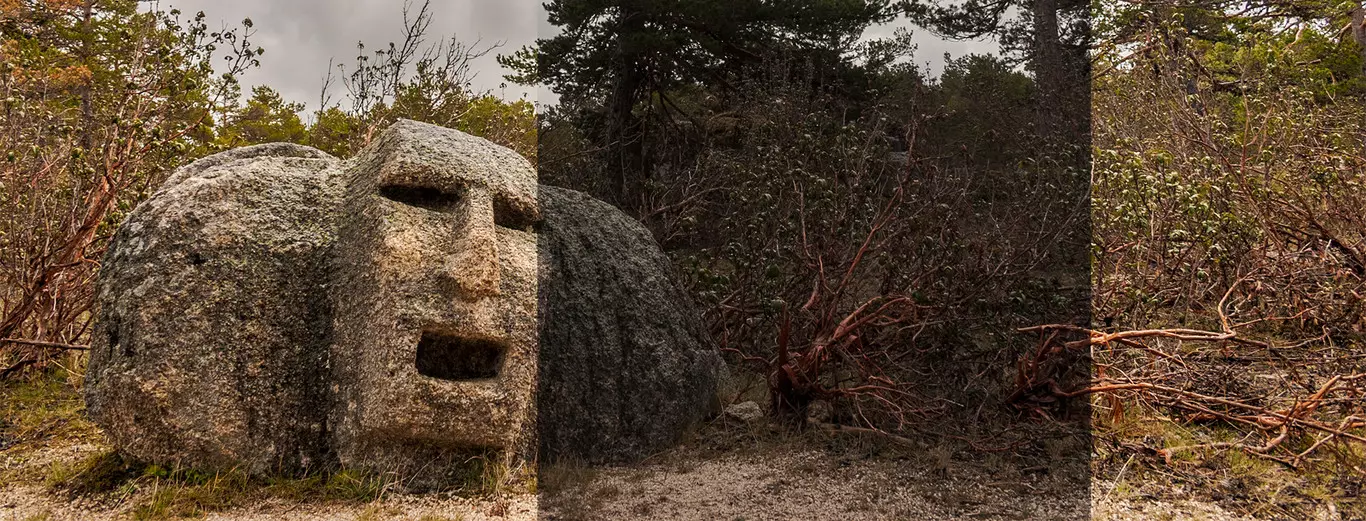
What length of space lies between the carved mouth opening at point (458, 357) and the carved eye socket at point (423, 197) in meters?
0.56

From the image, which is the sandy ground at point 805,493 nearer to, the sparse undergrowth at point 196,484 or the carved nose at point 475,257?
the sparse undergrowth at point 196,484

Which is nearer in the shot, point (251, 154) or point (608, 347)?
point (608, 347)

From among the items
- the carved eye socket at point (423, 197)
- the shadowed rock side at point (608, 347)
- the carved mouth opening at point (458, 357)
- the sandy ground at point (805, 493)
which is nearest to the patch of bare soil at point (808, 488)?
the sandy ground at point (805, 493)

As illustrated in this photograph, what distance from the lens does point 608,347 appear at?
4.12 metres

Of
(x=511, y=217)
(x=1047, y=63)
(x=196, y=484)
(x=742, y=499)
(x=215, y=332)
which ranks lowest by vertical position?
(x=742, y=499)

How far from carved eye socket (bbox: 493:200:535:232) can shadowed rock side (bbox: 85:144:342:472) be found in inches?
28.1

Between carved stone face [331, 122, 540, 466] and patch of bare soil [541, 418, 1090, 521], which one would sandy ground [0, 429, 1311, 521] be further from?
carved stone face [331, 122, 540, 466]

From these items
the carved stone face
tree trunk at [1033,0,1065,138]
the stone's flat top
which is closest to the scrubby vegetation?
tree trunk at [1033,0,1065,138]

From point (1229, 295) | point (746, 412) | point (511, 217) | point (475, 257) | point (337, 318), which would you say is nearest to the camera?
point (475, 257)

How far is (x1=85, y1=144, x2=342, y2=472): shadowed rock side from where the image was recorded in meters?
3.30

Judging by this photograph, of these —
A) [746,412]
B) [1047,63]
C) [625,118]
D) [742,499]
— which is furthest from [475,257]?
[1047,63]

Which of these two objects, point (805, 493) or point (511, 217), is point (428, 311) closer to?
point (511, 217)

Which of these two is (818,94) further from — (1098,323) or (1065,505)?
(1065,505)

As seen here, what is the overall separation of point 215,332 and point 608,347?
5.49 ft
